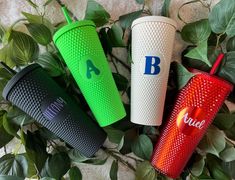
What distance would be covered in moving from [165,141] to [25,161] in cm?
30

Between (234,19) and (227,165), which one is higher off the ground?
(234,19)

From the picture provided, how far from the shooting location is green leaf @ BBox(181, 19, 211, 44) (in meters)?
0.59

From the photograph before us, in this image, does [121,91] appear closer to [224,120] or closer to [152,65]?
[152,65]

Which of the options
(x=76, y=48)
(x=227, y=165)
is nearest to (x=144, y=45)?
(x=76, y=48)

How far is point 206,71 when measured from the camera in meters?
0.61

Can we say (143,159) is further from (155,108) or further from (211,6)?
(211,6)

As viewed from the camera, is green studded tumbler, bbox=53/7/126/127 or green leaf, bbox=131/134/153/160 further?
green leaf, bbox=131/134/153/160

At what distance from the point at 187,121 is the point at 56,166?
Result: 0.31 meters

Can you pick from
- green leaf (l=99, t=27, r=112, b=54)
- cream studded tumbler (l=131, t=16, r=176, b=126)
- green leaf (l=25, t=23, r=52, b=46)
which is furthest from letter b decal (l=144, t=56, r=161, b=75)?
green leaf (l=25, t=23, r=52, b=46)

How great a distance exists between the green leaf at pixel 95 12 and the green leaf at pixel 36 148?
284 millimetres

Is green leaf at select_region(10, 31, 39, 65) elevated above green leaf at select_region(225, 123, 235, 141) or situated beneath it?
elevated above

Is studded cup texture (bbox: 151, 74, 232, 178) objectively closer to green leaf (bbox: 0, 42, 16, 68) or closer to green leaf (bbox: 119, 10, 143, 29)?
green leaf (bbox: 119, 10, 143, 29)

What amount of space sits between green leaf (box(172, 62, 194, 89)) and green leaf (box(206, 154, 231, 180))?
8.0 inches

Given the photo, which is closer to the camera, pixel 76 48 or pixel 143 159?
pixel 76 48
